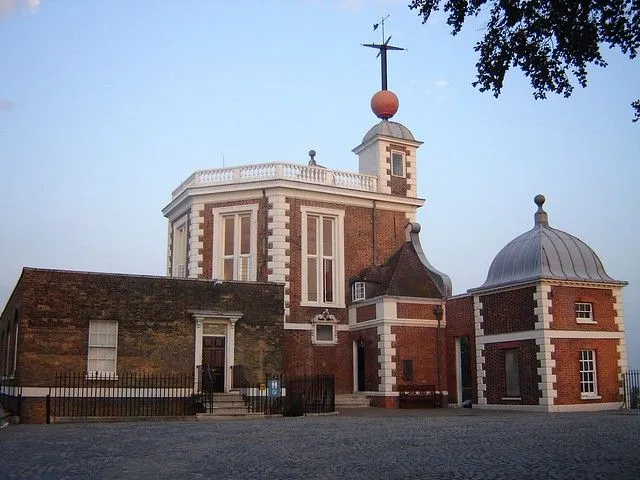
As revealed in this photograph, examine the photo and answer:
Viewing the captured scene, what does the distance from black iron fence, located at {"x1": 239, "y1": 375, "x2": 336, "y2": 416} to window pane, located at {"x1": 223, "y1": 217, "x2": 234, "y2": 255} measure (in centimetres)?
746

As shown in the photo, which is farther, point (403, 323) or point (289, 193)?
point (289, 193)

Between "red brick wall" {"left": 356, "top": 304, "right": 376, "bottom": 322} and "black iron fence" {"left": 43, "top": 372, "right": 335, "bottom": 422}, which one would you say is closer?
"black iron fence" {"left": 43, "top": 372, "right": 335, "bottom": 422}

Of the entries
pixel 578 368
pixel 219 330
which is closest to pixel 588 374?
pixel 578 368

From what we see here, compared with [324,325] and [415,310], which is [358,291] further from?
[415,310]

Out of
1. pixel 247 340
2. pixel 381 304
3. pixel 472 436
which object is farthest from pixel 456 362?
pixel 472 436

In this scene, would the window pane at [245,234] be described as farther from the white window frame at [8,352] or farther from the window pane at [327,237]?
the white window frame at [8,352]

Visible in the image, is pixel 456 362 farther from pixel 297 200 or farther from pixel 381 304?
pixel 297 200

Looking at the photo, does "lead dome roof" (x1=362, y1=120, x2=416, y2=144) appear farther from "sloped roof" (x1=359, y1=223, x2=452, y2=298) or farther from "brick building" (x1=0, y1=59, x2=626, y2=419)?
"sloped roof" (x1=359, y1=223, x2=452, y2=298)

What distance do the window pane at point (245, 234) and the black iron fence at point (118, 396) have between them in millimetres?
8553

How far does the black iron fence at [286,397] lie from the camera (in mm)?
25359

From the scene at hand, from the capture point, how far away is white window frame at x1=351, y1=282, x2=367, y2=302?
32094 millimetres

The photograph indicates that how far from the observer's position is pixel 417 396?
1162 inches

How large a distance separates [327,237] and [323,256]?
92 centimetres

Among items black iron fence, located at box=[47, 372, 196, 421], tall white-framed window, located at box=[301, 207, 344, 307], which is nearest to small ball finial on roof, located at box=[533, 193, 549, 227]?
tall white-framed window, located at box=[301, 207, 344, 307]
